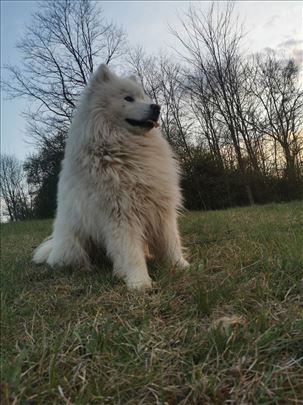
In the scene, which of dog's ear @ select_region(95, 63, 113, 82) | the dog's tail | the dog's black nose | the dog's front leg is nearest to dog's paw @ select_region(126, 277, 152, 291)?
the dog's front leg

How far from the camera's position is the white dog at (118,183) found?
127 inches

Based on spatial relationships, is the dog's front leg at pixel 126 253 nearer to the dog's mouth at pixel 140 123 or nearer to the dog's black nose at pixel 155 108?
the dog's mouth at pixel 140 123

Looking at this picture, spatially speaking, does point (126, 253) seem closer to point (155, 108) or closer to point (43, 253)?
point (155, 108)

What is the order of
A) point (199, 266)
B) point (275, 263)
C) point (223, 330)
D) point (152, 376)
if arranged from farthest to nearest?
point (199, 266) < point (275, 263) < point (223, 330) < point (152, 376)

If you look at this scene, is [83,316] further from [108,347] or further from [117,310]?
[108,347]

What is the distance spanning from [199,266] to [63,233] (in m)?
1.42

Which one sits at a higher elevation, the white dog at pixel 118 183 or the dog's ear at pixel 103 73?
the dog's ear at pixel 103 73

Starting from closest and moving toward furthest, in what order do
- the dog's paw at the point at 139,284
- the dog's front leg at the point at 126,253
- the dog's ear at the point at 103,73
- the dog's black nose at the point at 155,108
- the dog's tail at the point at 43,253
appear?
the dog's paw at the point at 139,284 → the dog's front leg at the point at 126,253 → the dog's black nose at the point at 155,108 → the dog's ear at the point at 103,73 → the dog's tail at the point at 43,253

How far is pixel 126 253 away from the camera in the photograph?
123 inches

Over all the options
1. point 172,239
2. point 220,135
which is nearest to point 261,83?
point 220,135

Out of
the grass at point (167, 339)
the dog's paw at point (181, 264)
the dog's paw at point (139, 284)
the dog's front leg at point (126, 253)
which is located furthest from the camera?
the dog's paw at point (181, 264)

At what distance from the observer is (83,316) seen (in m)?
2.26

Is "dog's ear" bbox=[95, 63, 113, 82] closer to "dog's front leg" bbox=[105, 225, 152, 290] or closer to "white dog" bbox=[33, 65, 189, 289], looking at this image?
"white dog" bbox=[33, 65, 189, 289]

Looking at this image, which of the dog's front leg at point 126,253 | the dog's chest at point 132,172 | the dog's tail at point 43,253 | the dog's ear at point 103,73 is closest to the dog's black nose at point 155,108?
the dog's chest at point 132,172
